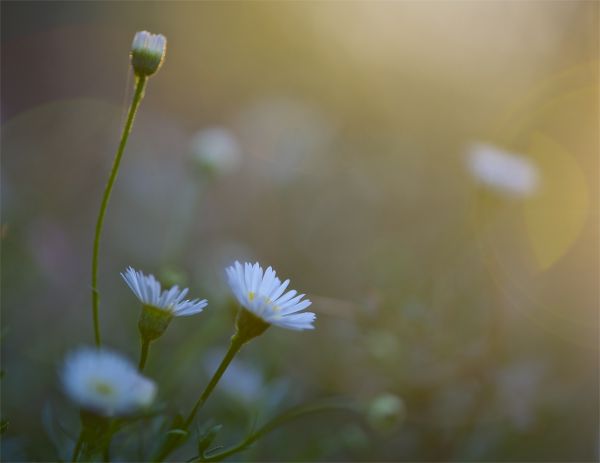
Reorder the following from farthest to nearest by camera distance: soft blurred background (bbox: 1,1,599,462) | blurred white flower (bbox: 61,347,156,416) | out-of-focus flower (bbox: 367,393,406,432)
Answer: soft blurred background (bbox: 1,1,599,462)
out-of-focus flower (bbox: 367,393,406,432)
blurred white flower (bbox: 61,347,156,416)

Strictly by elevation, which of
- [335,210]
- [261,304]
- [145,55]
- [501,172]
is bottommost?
[261,304]

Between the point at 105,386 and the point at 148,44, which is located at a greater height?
the point at 148,44

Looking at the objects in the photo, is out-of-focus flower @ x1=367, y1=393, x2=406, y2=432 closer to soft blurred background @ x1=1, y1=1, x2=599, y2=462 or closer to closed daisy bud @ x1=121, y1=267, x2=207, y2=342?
soft blurred background @ x1=1, y1=1, x2=599, y2=462

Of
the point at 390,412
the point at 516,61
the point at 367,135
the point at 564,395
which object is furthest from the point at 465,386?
the point at 516,61

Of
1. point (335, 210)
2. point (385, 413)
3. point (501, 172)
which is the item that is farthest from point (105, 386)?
point (335, 210)

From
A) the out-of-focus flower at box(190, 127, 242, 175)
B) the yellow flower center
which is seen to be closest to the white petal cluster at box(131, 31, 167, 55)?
the yellow flower center

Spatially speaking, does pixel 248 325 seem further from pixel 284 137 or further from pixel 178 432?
pixel 284 137

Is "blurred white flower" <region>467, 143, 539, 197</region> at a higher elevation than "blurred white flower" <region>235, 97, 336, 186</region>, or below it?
below
